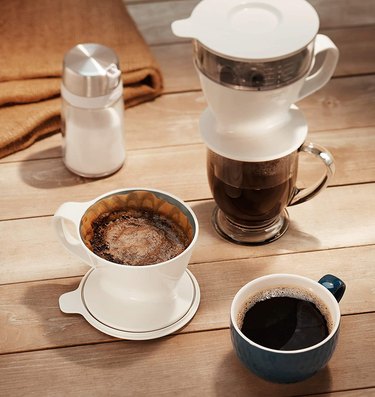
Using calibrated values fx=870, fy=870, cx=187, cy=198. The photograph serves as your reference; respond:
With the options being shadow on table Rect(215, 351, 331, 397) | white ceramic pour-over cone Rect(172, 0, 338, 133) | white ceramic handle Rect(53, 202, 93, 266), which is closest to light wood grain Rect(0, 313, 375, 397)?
shadow on table Rect(215, 351, 331, 397)

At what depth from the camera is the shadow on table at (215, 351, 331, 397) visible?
0.89m

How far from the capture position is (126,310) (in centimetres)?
96

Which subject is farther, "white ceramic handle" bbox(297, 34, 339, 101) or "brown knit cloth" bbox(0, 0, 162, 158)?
"brown knit cloth" bbox(0, 0, 162, 158)

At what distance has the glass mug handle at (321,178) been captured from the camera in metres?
1.02

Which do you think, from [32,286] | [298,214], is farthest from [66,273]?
[298,214]

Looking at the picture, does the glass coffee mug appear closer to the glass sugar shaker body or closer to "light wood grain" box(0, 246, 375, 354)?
"light wood grain" box(0, 246, 375, 354)

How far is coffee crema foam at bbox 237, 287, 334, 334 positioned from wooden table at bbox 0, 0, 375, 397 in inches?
2.7

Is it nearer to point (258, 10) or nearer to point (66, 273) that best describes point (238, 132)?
point (258, 10)

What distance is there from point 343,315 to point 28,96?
0.57 metres

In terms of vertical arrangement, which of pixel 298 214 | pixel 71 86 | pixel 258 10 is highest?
pixel 258 10

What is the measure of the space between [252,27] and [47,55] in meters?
0.53

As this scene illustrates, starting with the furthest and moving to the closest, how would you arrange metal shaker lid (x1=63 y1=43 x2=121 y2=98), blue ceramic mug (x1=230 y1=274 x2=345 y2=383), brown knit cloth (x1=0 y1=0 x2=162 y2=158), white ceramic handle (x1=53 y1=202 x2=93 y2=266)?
brown knit cloth (x1=0 y1=0 x2=162 y2=158)
metal shaker lid (x1=63 y1=43 x2=121 y2=98)
white ceramic handle (x1=53 y1=202 x2=93 y2=266)
blue ceramic mug (x1=230 y1=274 x2=345 y2=383)

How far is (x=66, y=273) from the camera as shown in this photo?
1024 millimetres

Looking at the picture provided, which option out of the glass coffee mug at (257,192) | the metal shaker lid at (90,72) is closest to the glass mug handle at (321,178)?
the glass coffee mug at (257,192)
